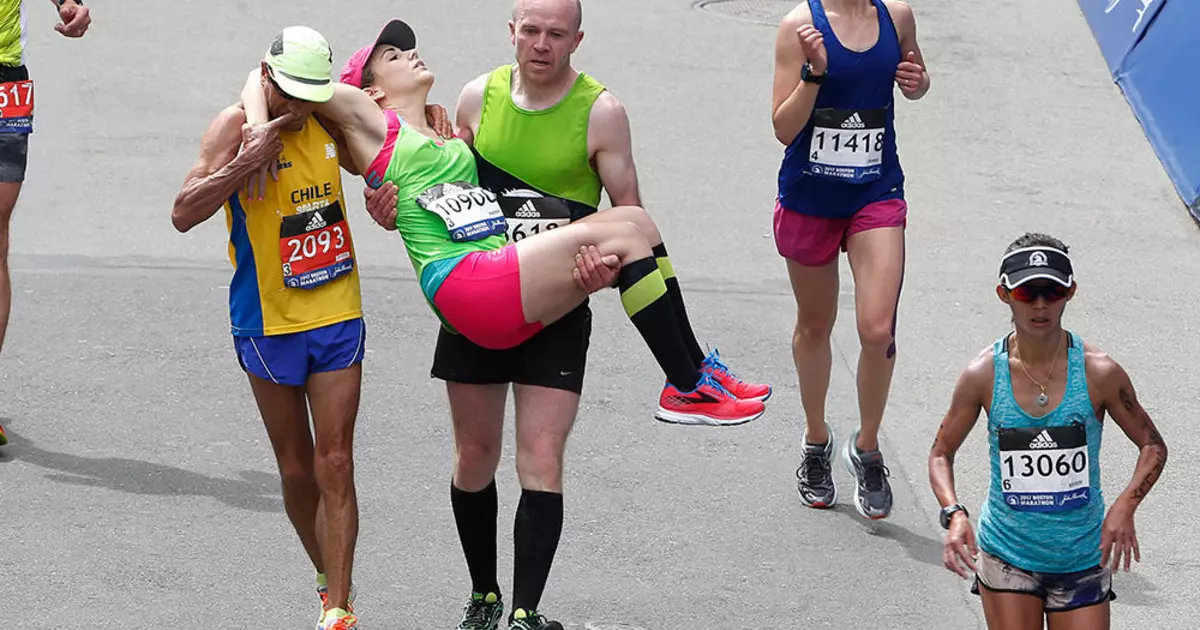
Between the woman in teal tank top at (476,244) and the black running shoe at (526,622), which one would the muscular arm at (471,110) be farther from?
the black running shoe at (526,622)

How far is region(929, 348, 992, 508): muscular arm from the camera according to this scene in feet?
17.7

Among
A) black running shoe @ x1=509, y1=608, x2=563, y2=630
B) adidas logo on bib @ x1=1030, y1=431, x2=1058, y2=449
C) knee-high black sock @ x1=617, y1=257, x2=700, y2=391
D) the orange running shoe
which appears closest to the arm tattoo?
adidas logo on bib @ x1=1030, y1=431, x2=1058, y2=449

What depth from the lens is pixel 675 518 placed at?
7355mm

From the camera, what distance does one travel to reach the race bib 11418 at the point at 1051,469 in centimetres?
523

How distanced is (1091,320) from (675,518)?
3.71 m

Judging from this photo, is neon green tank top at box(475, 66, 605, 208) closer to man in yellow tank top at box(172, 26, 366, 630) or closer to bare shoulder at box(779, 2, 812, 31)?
man in yellow tank top at box(172, 26, 366, 630)

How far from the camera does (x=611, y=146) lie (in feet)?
19.6

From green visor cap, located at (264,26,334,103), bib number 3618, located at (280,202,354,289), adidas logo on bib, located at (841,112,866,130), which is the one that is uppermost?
green visor cap, located at (264,26,334,103)

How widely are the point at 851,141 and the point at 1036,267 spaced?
2.02m

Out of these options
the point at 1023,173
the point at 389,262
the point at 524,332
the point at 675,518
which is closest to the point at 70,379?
the point at 389,262

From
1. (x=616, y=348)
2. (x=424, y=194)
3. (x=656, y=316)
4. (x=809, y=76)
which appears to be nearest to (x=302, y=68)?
(x=424, y=194)

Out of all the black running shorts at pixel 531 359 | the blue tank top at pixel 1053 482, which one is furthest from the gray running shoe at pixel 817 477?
the blue tank top at pixel 1053 482

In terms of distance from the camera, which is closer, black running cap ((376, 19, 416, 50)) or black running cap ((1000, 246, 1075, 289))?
black running cap ((1000, 246, 1075, 289))

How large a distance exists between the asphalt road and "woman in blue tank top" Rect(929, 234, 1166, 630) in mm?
1243
